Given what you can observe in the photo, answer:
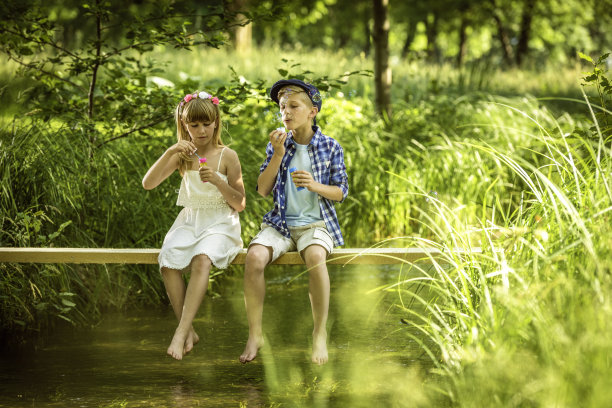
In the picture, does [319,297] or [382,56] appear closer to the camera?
[319,297]

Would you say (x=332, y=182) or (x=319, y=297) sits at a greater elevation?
(x=332, y=182)

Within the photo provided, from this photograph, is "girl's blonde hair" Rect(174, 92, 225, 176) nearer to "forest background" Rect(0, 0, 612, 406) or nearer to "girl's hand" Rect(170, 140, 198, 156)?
"girl's hand" Rect(170, 140, 198, 156)

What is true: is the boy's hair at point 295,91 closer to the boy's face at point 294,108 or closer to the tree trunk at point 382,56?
the boy's face at point 294,108

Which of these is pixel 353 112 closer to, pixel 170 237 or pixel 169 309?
pixel 169 309

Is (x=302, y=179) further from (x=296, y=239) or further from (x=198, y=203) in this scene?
(x=198, y=203)

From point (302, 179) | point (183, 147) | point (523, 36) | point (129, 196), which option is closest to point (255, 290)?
point (302, 179)

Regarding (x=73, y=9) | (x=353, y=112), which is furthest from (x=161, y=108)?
(x=73, y=9)

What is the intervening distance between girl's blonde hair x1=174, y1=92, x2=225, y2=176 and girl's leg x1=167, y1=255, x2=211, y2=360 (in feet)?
1.88

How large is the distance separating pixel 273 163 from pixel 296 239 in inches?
16.1

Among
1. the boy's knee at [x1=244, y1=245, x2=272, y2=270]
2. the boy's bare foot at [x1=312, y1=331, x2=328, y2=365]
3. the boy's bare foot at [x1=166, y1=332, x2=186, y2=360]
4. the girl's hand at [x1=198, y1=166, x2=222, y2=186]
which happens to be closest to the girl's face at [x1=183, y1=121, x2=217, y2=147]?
the girl's hand at [x1=198, y1=166, x2=222, y2=186]

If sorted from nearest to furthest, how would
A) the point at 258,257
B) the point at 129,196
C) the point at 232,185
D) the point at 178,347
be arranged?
the point at 178,347 < the point at 258,257 < the point at 232,185 < the point at 129,196

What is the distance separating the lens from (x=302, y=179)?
3.65 metres

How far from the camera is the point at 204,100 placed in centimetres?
395

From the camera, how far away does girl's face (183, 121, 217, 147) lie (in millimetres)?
3926
